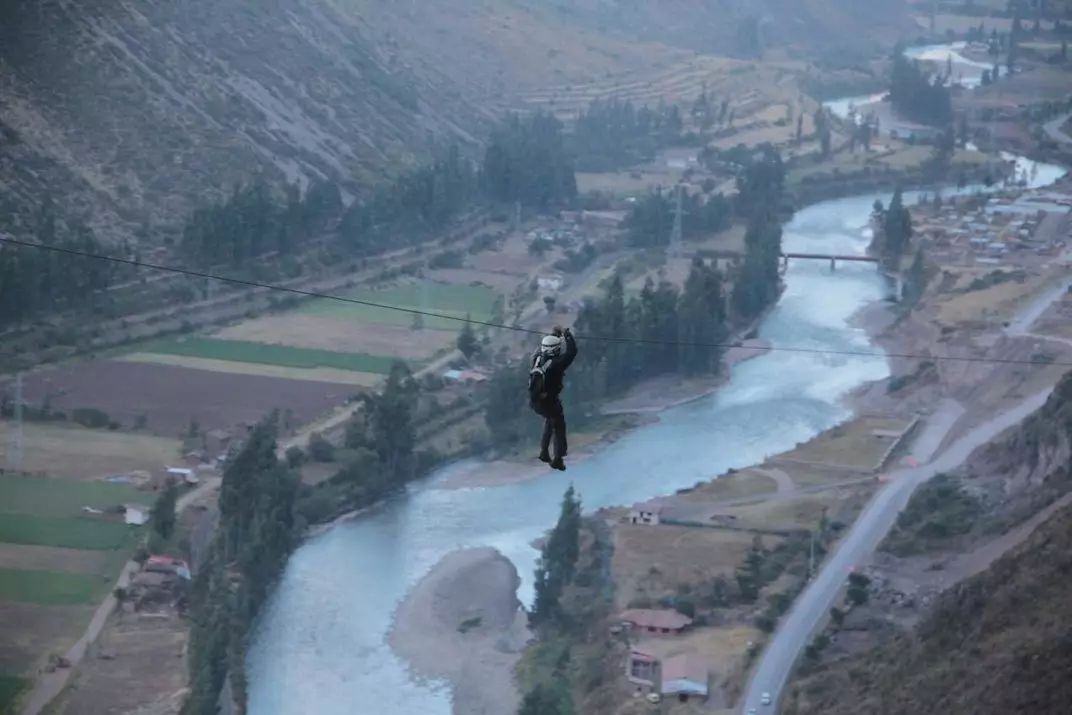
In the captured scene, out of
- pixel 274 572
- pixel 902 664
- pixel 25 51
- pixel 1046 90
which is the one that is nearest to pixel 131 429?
pixel 274 572

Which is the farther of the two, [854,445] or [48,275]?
[48,275]

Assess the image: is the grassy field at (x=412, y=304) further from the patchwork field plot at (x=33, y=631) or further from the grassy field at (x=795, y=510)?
the patchwork field plot at (x=33, y=631)

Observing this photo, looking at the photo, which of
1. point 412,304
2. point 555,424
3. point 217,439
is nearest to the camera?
point 555,424

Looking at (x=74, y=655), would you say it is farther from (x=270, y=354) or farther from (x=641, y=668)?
(x=270, y=354)

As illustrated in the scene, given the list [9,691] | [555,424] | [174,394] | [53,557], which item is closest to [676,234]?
[174,394]

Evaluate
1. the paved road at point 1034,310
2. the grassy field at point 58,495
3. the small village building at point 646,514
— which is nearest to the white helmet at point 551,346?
the grassy field at point 58,495

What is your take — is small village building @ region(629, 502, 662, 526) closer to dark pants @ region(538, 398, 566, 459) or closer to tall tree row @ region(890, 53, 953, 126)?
dark pants @ region(538, 398, 566, 459)

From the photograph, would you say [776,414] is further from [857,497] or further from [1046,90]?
[1046,90]
